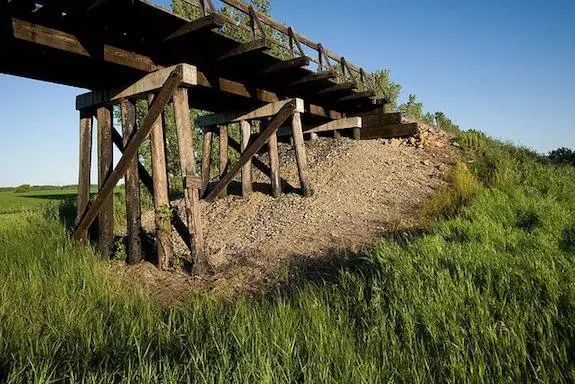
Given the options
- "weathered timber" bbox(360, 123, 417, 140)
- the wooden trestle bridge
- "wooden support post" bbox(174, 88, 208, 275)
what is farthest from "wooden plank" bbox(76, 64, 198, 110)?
"weathered timber" bbox(360, 123, 417, 140)

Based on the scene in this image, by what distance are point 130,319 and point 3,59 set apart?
12.4 ft

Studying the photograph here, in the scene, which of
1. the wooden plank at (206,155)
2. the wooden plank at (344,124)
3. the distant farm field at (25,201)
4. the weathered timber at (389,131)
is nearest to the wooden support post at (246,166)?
the wooden plank at (206,155)

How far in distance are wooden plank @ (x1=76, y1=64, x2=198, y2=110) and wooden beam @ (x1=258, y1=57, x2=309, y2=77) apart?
5.40ft

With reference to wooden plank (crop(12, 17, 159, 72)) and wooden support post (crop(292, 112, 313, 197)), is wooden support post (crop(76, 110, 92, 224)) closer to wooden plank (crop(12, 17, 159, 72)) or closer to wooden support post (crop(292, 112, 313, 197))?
wooden plank (crop(12, 17, 159, 72))

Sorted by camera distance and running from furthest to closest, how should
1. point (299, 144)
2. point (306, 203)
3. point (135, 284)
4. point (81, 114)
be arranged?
1. point (299, 144)
2. point (306, 203)
3. point (81, 114)
4. point (135, 284)

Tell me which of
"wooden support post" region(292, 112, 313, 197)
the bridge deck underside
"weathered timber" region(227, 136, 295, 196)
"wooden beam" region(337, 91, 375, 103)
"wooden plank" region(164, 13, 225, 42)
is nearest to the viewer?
the bridge deck underside

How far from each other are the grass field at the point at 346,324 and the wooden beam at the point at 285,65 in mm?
3571

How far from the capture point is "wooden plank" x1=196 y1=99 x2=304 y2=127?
8.00m

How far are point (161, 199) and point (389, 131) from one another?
25.1ft

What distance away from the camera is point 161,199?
18.3ft

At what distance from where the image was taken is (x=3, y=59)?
16.0ft

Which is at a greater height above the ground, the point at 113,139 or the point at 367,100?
the point at 367,100

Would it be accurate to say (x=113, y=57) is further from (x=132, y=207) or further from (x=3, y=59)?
(x=132, y=207)

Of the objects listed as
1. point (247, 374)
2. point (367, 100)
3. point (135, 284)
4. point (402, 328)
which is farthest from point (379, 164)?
point (247, 374)
